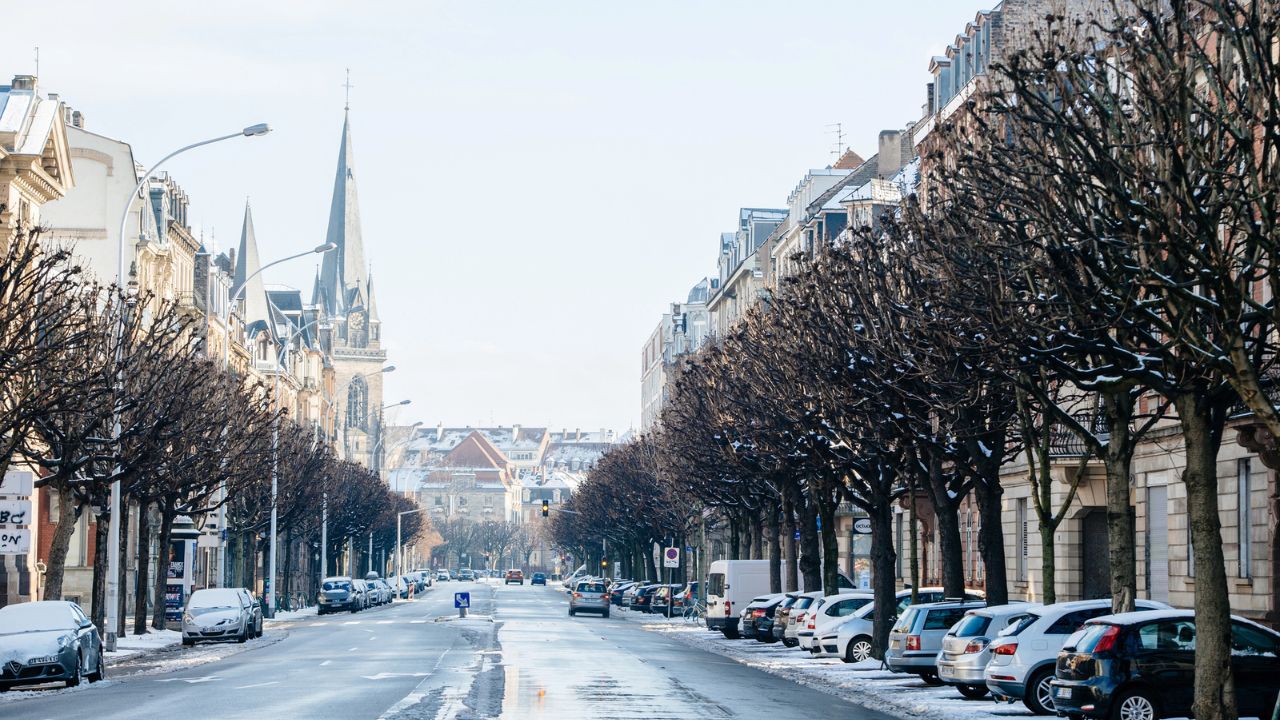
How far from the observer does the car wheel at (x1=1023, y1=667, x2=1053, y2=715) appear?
26.7 m

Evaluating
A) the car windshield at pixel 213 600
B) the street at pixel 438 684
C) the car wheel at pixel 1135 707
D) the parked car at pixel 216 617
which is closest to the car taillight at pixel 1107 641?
the car wheel at pixel 1135 707

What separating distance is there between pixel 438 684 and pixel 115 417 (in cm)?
1777

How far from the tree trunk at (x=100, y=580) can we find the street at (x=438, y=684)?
184 cm

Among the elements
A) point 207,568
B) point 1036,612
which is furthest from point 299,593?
point 1036,612

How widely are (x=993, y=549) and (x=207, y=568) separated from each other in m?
65.6

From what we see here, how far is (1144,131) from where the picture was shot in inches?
909

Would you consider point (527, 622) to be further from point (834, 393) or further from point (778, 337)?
point (834, 393)

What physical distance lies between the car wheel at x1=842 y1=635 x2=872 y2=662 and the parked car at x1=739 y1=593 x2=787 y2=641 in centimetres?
1069

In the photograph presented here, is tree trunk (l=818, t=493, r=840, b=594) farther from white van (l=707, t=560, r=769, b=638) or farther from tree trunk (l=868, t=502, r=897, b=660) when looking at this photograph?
white van (l=707, t=560, r=769, b=638)

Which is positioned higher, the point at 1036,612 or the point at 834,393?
the point at 834,393

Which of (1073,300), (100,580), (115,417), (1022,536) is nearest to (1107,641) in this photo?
(1073,300)

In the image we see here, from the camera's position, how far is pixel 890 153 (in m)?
79.6

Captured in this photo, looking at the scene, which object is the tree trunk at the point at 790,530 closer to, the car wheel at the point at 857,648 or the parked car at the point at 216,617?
the car wheel at the point at 857,648

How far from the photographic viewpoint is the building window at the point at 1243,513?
35594 millimetres
